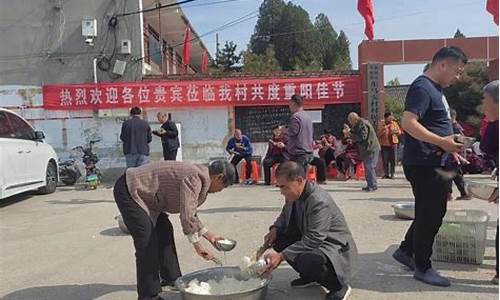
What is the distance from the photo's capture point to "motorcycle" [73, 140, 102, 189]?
13.0 metres

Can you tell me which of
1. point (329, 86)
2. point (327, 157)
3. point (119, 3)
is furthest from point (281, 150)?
point (119, 3)

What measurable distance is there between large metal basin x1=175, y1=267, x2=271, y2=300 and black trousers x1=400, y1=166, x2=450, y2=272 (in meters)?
1.35

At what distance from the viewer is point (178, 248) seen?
6.23 meters

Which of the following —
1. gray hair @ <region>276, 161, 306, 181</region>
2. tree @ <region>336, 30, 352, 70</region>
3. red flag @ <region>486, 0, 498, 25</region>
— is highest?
tree @ <region>336, 30, 352, 70</region>

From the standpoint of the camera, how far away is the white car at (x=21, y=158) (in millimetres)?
9453

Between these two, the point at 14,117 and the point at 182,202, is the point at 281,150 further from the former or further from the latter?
the point at 182,202

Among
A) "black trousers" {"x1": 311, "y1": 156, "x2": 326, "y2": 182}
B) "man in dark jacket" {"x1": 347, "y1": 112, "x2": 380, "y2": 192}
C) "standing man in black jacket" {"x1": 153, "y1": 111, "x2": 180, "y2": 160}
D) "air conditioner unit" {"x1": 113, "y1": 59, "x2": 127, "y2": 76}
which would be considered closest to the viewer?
"man in dark jacket" {"x1": 347, "y1": 112, "x2": 380, "y2": 192}

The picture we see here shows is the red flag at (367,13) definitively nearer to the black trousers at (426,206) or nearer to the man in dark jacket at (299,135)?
the man in dark jacket at (299,135)

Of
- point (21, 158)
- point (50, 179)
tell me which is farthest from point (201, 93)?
point (21, 158)

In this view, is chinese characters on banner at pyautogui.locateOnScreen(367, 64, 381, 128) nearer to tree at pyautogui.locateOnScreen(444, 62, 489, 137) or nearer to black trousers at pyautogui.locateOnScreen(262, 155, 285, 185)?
black trousers at pyautogui.locateOnScreen(262, 155, 285, 185)

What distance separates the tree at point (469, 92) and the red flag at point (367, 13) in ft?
45.4

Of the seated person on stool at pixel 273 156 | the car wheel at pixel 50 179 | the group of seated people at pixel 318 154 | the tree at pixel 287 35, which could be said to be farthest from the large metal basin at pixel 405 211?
the tree at pixel 287 35

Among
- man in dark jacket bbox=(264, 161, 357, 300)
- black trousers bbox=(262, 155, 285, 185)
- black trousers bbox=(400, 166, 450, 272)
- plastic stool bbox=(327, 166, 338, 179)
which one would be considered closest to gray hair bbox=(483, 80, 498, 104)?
black trousers bbox=(400, 166, 450, 272)

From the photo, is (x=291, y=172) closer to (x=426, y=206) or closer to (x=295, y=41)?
(x=426, y=206)
